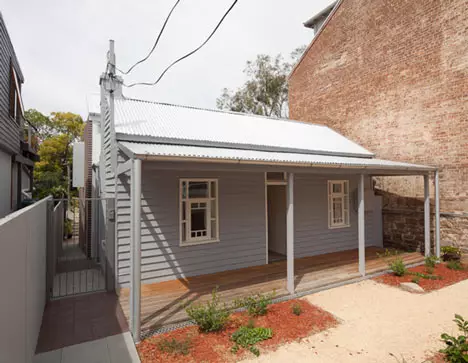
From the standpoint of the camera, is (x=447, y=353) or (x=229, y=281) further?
(x=229, y=281)

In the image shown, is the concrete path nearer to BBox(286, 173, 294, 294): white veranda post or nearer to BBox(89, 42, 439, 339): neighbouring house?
BBox(89, 42, 439, 339): neighbouring house

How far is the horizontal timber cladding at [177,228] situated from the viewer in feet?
20.7

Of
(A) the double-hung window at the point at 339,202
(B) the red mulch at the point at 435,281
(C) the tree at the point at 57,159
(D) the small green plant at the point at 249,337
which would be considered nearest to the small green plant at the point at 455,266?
(B) the red mulch at the point at 435,281

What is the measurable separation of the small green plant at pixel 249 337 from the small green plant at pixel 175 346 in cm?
64

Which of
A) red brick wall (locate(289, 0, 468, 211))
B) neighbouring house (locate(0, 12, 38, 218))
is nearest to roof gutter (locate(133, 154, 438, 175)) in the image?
red brick wall (locate(289, 0, 468, 211))

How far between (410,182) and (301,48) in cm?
1720

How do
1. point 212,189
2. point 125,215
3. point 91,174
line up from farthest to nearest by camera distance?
1. point 91,174
2. point 212,189
3. point 125,215

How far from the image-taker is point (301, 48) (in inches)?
918

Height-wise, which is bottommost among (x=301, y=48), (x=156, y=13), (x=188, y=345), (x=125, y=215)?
(x=188, y=345)

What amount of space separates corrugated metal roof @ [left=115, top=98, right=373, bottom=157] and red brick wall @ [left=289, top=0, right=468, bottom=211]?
1.35 metres

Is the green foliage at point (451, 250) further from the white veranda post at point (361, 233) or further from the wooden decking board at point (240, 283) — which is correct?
the white veranda post at point (361, 233)

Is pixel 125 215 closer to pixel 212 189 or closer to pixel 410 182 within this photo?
pixel 212 189

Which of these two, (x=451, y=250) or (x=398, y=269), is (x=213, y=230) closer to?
(x=398, y=269)

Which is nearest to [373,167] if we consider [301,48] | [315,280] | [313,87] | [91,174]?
[315,280]
